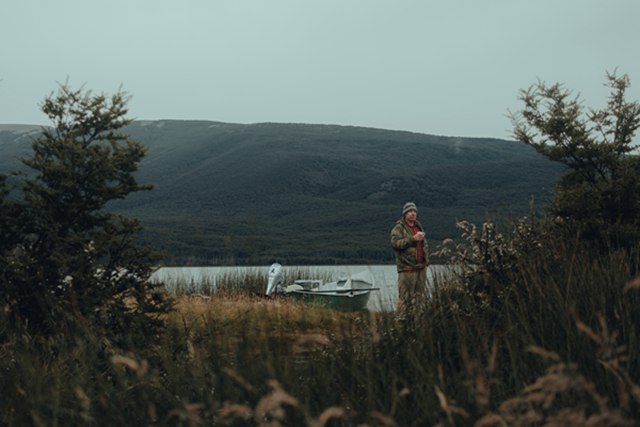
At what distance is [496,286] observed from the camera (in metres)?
7.23

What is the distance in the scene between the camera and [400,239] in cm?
1191

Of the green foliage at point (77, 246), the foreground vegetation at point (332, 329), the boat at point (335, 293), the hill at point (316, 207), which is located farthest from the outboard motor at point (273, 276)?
the hill at point (316, 207)

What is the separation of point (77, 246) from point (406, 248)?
16.7 feet

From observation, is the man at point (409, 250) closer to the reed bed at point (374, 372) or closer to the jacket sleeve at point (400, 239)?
the jacket sleeve at point (400, 239)

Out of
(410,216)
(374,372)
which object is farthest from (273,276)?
(374,372)

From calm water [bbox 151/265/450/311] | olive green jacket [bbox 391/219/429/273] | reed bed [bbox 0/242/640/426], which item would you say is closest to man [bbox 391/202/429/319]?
olive green jacket [bbox 391/219/429/273]

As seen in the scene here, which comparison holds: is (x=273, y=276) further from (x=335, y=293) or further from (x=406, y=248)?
(x=406, y=248)

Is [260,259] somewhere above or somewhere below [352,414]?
below

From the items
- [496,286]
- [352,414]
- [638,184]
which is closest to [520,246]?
[496,286]

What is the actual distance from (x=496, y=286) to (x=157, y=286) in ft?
13.4

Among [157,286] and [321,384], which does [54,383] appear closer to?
[321,384]

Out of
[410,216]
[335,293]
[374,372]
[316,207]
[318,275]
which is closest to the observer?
[374,372]

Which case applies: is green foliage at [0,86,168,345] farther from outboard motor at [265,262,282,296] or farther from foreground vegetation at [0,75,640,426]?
outboard motor at [265,262,282,296]

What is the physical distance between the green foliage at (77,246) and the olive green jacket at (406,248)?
13.0 feet
